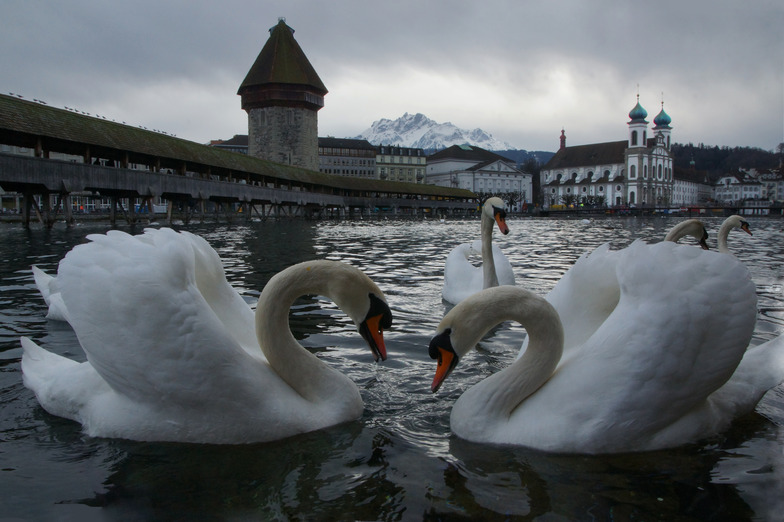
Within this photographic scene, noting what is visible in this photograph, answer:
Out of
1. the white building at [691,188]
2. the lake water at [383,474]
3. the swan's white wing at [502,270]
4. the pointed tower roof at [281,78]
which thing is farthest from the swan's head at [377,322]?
the white building at [691,188]

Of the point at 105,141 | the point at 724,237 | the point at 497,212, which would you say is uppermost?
the point at 105,141

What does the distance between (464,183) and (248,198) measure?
9137 cm

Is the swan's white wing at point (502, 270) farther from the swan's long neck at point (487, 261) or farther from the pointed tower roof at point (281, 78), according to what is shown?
the pointed tower roof at point (281, 78)

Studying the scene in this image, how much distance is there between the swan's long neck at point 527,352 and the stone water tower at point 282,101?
6318 centimetres

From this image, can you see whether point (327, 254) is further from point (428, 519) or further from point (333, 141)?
point (333, 141)

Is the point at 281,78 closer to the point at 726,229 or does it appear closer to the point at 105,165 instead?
the point at 105,165

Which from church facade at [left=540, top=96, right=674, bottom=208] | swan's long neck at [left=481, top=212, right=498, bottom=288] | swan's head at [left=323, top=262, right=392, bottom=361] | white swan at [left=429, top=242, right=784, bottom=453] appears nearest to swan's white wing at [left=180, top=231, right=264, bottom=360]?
swan's head at [left=323, top=262, right=392, bottom=361]

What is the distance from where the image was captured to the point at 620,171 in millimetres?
122562

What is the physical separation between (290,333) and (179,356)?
2.27ft

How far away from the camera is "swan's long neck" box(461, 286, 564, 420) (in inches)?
121

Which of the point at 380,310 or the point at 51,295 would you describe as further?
the point at 51,295

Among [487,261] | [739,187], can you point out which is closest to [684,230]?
[487,261]

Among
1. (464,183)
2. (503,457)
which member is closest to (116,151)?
(503,457)

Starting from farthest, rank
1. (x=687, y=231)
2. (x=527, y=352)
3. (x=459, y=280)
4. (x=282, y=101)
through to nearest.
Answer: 1. (x=282, y=101)
2. (x=687, y=231)
3. (x=459, y=280)
4. (x=527, y=352)
